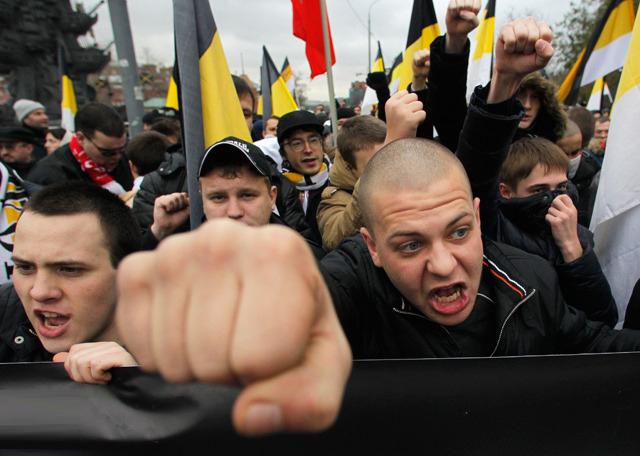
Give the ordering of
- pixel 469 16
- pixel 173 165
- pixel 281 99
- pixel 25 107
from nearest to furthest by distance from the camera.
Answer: pixel 469 16, pixel 173 165, pixel 25 107, pixel 281 99

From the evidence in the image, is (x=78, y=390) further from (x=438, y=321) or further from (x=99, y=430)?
(x=438, y=321)

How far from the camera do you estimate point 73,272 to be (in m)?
1.43

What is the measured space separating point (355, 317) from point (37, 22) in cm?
3773

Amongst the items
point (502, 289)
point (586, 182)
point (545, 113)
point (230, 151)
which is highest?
point (545, 113)

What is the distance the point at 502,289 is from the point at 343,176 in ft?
5.02

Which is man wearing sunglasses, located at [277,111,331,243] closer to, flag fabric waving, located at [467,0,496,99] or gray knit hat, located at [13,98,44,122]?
flag fabric waving, located at [467,0,496,99]

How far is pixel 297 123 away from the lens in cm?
345

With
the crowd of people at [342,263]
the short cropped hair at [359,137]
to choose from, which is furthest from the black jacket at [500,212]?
the short cropped hair at [359,137]

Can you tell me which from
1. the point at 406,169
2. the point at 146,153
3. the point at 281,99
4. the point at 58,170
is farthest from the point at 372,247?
the point at 281,99

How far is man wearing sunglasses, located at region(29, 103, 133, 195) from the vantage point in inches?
140

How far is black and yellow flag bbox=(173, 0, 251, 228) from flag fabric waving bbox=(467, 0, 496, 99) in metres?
2.30

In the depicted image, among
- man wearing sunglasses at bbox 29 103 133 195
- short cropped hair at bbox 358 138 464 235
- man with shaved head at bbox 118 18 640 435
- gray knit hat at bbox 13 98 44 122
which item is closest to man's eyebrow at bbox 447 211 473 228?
man with shaved head at bbox 118 18 640 435

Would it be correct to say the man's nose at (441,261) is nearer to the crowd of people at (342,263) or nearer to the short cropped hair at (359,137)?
the crowd of people at (342,263)

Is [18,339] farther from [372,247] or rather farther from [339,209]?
[339,209]
